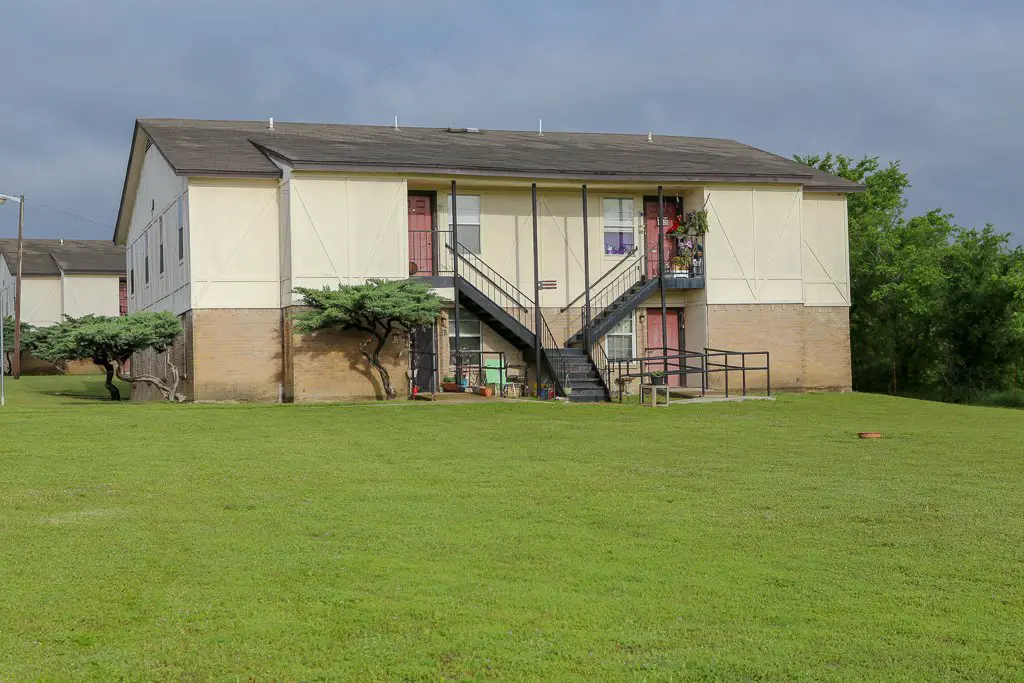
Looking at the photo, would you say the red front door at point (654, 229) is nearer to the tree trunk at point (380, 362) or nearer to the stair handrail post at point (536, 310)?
the stair handrail post at point (536, 310)

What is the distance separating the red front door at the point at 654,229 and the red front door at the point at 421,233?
606 centimetres

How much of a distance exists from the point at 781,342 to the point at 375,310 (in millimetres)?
11702

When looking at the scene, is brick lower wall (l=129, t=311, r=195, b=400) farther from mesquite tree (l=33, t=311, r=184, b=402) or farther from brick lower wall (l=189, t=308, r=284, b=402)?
brick lower wall (l=189, t=308, r=284, b=402)

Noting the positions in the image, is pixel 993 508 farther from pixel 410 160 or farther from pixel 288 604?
pixel 410 160

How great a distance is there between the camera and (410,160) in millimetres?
27188

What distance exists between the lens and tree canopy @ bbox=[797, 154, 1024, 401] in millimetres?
34719

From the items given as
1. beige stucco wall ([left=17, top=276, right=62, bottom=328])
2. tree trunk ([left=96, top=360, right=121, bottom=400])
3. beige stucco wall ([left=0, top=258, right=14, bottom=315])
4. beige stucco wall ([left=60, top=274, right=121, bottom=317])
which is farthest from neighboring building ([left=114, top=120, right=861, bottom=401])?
beige stucco wall ([left=0, top=258, right=14, bottom=315])

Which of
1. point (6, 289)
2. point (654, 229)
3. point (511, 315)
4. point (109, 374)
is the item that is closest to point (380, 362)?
point (511, 315)

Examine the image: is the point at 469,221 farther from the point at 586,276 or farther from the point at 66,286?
the point at 66,286

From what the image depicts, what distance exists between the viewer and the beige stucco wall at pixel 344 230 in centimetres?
2661

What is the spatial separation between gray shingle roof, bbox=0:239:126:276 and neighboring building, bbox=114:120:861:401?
23632mm

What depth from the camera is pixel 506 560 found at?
8.90 meters

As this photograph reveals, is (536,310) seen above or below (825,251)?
below

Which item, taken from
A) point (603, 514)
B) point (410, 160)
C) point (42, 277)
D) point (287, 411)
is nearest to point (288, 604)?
point (603, 514)
